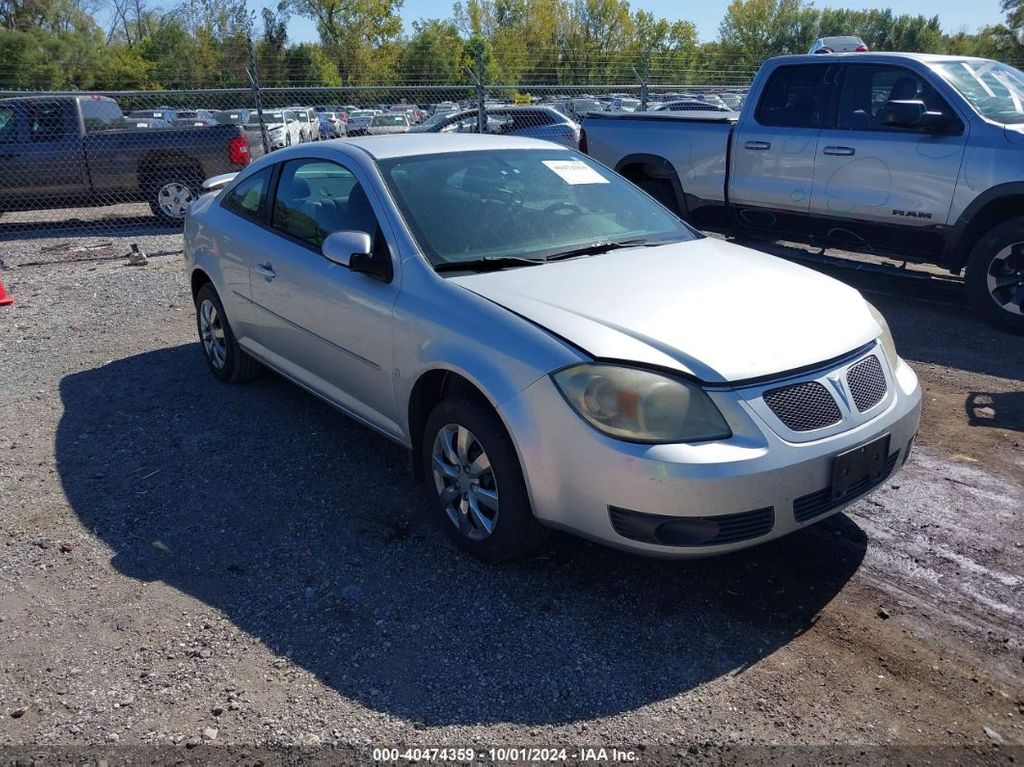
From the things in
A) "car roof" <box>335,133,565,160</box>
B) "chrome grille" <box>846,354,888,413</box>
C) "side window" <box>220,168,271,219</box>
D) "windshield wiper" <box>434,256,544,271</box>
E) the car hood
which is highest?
"car roof" <box>335,133,565,160</box>

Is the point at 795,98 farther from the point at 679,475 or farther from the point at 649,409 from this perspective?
the point at 679,475

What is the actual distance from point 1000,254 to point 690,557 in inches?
193

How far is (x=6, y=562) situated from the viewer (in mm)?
3811

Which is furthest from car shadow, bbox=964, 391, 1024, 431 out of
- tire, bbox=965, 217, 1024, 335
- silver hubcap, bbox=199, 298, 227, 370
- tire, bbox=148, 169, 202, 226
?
tire, bbox=148, 169, 202, 226

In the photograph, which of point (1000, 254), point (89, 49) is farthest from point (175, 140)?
point (89, 49)

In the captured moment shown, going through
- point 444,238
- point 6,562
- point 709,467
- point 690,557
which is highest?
point 444,238

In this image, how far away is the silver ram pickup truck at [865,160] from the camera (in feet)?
21.8

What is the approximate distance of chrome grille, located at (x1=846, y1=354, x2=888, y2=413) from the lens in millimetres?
3305

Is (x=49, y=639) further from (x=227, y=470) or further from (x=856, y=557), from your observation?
(x=856, y=557)

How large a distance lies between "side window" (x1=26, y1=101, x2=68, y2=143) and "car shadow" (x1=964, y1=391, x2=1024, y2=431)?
12.2 metres

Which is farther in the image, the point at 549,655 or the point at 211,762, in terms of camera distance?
the point at 549,655

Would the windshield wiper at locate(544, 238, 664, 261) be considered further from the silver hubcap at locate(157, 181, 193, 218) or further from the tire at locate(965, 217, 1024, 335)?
the silver hubcap at locate(157, 181, 193, 218)

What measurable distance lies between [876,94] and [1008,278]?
78.6 inches

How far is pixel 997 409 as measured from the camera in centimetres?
517
